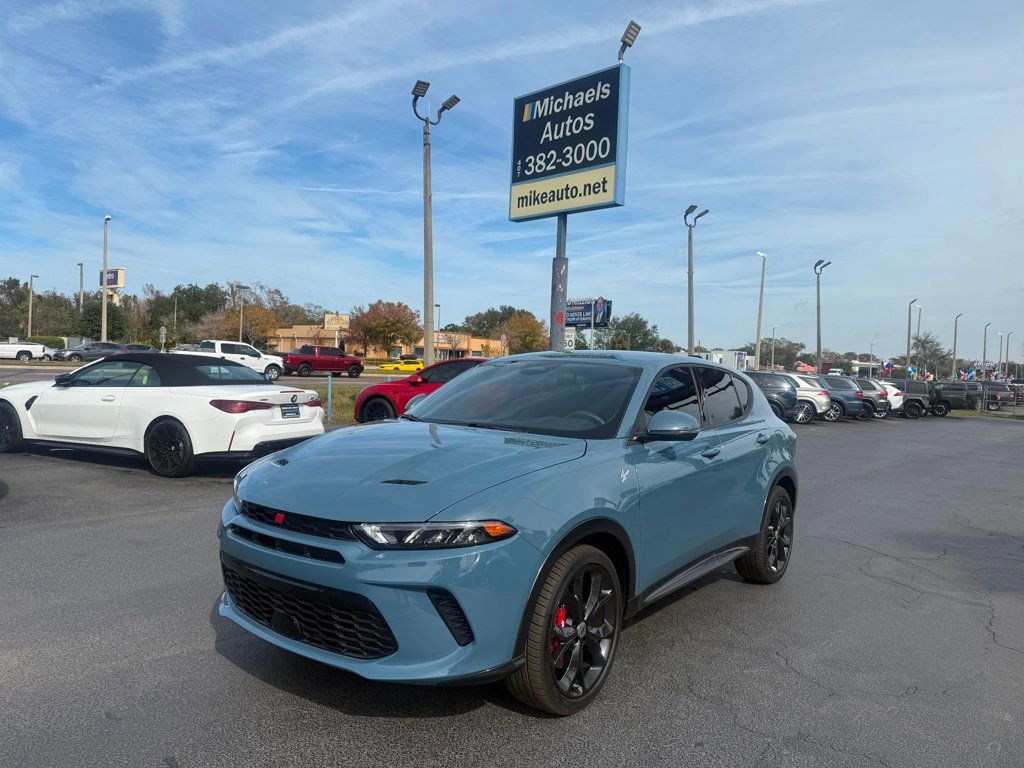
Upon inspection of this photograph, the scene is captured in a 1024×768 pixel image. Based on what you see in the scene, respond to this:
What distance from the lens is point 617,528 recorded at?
3.40m

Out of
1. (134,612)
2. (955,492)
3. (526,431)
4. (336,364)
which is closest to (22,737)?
(134,612)

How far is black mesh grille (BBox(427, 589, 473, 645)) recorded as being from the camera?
9.09 ft

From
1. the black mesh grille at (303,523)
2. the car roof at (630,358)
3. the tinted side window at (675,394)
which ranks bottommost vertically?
the black mesh grille at (303,523)

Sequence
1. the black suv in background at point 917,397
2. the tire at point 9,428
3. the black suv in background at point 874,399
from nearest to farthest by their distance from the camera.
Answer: the tire at point 9,428 < the black suv in background at point 874,399 < the black suv in background at point 917,397

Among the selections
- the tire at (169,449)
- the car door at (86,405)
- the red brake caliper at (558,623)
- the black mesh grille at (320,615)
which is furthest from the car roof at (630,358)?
the car door at (86,405)

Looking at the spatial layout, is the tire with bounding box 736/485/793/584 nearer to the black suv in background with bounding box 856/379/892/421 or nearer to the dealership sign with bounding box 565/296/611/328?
the black suv in background with bounding box 856/379/892/421

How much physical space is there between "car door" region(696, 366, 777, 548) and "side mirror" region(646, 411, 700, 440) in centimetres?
83

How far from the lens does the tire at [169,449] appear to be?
8539 millimetres

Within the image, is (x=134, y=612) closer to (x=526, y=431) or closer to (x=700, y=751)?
(x=526, y=431)

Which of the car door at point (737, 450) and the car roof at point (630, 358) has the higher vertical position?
the car roof at point (630, 358)

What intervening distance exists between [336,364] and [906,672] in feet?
133

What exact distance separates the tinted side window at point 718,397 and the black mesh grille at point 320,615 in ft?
8.42

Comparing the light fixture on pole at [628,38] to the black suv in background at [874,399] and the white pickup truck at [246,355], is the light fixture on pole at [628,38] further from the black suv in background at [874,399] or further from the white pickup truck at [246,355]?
the white pickup truck at [246,355]

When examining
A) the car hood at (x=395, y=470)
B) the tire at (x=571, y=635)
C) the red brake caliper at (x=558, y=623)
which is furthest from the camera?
the red brake caliper at (x=558, y=623)
